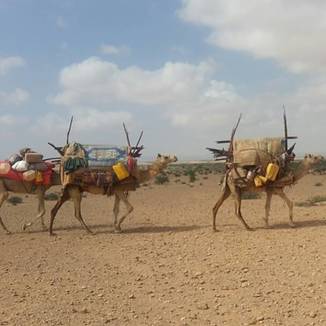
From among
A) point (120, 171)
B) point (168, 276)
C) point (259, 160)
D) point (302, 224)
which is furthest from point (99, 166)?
point (168, 276)

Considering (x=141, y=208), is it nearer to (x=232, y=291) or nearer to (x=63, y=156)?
(x=63, y=156)

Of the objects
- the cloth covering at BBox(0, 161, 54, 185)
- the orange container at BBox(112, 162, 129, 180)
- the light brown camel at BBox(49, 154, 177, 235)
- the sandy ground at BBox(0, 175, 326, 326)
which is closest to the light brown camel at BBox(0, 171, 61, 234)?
the cloth covering at BBox(0, 161, 54, 185)

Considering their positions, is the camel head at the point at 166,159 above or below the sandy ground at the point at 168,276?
above

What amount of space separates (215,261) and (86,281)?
2.41 meters

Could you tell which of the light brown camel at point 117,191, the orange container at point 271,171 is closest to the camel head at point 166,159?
the light brown camel at point 117,191

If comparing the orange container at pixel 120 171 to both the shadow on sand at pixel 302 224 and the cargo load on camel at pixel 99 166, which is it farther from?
the shadow on sand at pixel 302 224

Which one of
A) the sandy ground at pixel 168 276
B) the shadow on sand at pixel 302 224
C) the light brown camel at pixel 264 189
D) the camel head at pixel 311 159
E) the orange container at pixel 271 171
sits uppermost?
the camel head at pixel 311 159

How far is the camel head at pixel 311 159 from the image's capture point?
15.6m

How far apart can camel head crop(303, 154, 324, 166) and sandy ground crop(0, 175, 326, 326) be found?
61.8 inches

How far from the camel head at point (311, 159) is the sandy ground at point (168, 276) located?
5.15ft

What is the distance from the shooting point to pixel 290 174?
1497cm

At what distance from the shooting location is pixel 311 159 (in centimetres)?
1566

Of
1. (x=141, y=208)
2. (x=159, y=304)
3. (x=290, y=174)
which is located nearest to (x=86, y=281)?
(x=159, y=304)

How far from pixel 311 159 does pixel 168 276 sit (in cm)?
737
